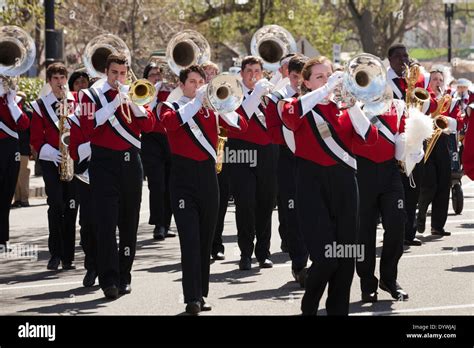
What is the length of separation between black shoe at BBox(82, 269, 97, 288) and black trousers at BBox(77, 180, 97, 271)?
5 centimetres

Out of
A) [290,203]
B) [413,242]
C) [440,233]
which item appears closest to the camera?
[290,203]

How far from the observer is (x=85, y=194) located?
12.2 meters

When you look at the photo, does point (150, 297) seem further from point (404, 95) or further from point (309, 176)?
point (404, 95)

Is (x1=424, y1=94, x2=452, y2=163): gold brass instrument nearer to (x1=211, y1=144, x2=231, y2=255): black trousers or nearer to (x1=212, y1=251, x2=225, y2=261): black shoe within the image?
(x1=211, y1=144, x2=231, y2=255): black trousers

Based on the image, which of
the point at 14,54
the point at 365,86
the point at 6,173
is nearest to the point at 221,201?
the point at 6,173

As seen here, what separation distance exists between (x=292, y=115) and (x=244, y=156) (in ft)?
12.4

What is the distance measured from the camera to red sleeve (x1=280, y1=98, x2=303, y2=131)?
9.23m

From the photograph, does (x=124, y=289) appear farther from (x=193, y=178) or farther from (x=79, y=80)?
(x=79, y=80)

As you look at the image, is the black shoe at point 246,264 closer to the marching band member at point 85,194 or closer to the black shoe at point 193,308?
the marching band member at point 85,194

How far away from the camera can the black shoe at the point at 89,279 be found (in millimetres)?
11930

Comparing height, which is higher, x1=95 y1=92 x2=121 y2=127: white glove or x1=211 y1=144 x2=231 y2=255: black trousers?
x1=95 y1=92 x2=121 y2=127: white glove

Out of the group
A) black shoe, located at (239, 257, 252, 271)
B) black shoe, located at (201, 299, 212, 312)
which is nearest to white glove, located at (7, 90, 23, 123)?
black shoe, located at (239, 257, 252, 271)
